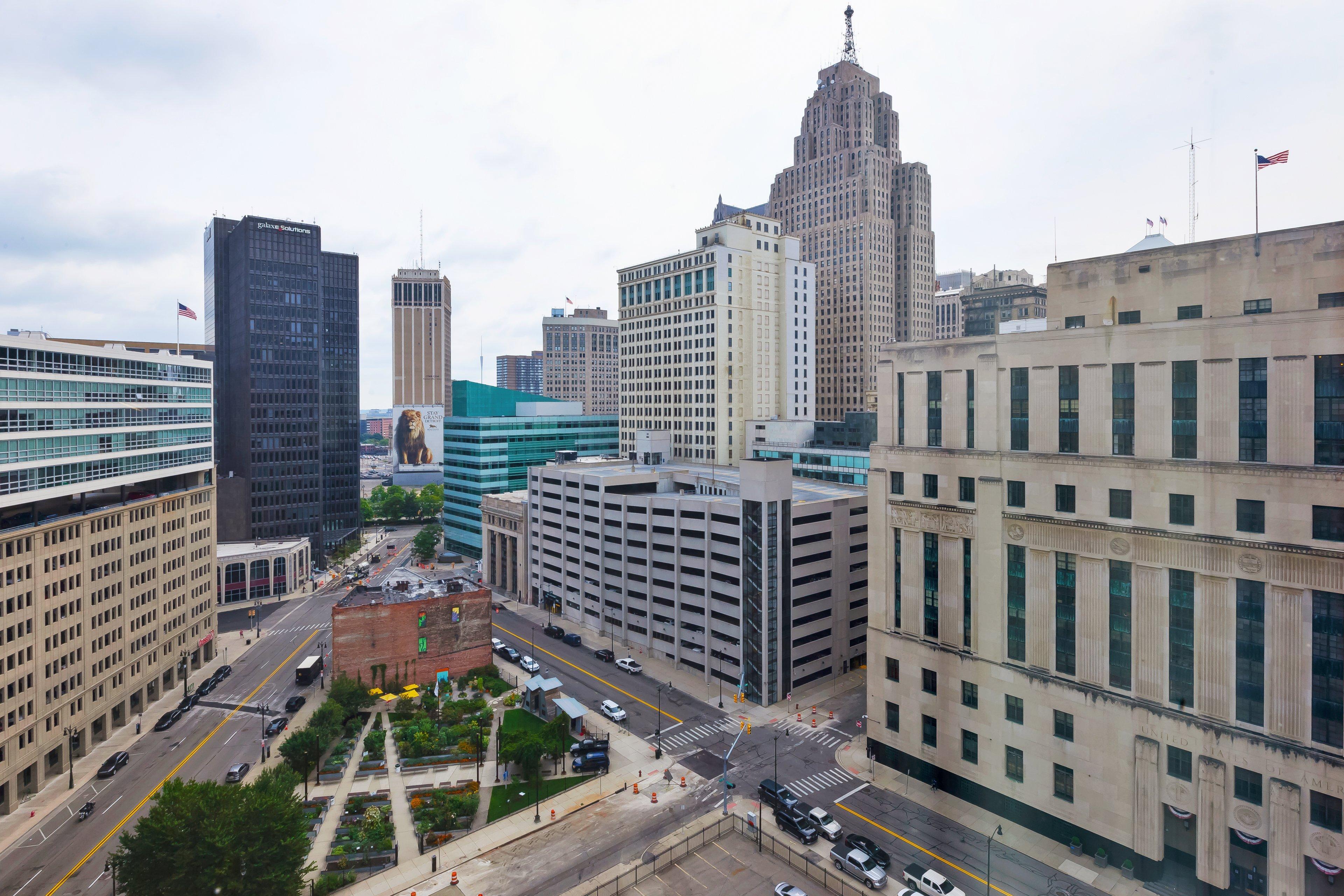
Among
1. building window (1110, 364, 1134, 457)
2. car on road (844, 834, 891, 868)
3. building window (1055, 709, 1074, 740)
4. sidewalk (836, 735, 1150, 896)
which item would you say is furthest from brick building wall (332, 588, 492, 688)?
building window (1110, 364, 1134, 457)

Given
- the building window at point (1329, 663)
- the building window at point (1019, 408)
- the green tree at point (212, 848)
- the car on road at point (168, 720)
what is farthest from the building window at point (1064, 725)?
the car on road at point (168, 720)

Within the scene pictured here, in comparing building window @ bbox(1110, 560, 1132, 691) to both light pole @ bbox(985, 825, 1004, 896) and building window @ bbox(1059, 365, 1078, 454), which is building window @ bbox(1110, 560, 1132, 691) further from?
light pole @ bbox(985, 825, 1004, 896)

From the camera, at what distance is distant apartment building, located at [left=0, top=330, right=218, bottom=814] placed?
1684 centimetres

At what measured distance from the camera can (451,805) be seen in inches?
602

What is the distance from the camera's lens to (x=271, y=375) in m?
43.0

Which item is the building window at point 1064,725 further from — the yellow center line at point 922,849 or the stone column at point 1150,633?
the yellow center line at point 922,849

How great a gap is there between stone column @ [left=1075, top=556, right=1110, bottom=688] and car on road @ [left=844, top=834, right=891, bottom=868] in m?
5.27

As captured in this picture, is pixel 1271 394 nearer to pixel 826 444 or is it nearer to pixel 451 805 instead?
pixel 451 805

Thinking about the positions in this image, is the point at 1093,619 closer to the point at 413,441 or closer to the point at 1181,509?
the point at 1181,509

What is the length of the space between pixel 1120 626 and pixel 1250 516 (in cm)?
432

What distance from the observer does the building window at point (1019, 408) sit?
12.2 metres

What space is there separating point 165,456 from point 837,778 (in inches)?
951

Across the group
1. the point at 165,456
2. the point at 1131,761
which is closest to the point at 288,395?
the point at 165,456

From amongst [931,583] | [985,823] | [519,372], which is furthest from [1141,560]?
[519,372]
